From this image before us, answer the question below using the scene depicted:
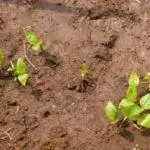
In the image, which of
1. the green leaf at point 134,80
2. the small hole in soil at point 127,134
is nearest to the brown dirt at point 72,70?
the small hole in soil at point 127,134

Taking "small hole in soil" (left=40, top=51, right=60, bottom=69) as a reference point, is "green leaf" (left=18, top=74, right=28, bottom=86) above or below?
below

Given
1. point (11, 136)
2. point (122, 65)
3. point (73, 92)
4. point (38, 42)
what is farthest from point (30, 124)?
point (122, 65)

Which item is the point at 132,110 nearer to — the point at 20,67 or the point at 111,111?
the point at 111,111

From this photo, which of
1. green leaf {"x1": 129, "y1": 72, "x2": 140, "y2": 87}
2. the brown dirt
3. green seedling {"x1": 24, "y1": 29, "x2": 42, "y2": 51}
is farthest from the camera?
green seedling {"x1": 24, "y1": 29, "x2": 42, "y2": 51}

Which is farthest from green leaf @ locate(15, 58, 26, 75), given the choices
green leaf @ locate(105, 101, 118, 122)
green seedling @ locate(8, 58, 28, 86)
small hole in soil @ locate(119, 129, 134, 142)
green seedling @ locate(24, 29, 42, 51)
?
small hole in soil @ locate(119, 129, 134, 142)

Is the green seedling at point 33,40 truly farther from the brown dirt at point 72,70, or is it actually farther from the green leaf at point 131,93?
the green leaf at point 131,93

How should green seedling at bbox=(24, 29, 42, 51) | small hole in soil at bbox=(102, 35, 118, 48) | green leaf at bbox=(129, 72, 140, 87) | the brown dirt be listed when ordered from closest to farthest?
the brown dirt → green leaf at bbox=(129, 72, 140, 87) → green seedling at bbox=(24, 29, 42, 51) → small hole in soil at bbox=(102, 35, 118, 48)

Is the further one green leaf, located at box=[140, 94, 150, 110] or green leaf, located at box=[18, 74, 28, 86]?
green leaf, located at box=[18, 74, 28, 86]

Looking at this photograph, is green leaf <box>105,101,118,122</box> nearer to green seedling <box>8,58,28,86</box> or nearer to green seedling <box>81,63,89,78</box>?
green seedling <box>81,63,89,78</box>
